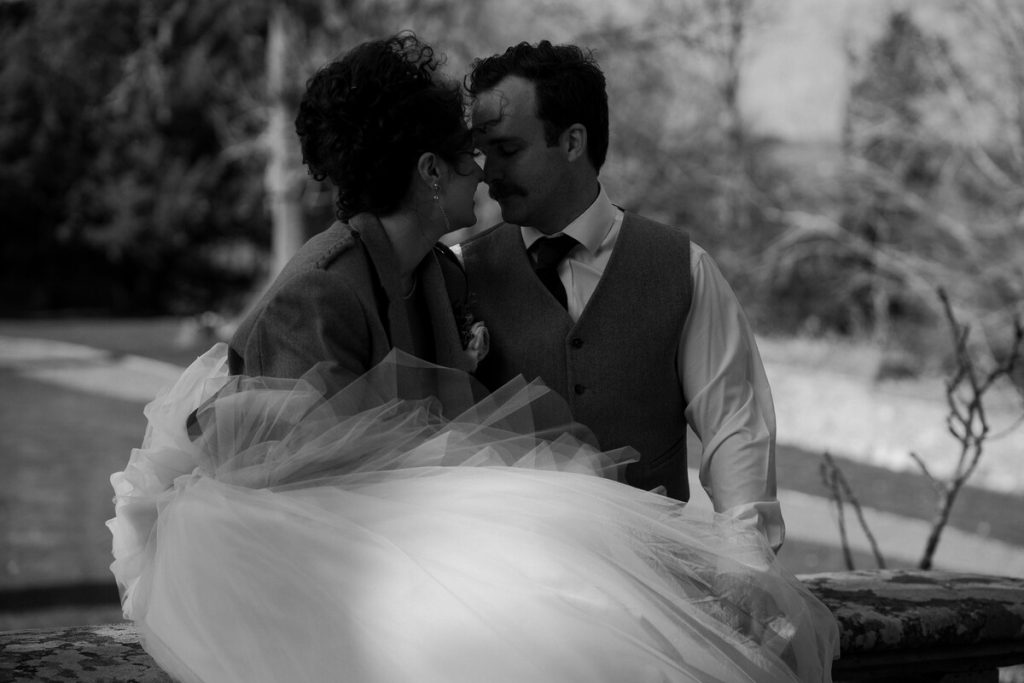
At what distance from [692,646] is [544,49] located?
1.39 metres

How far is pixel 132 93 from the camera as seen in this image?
23188 mm

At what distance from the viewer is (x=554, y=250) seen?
2.86 metres

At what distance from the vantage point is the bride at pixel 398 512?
1.97 metres

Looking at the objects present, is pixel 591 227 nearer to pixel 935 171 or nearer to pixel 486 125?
pixel 486 125

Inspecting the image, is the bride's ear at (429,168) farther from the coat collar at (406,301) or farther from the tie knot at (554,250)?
the tie knot at (554,250)

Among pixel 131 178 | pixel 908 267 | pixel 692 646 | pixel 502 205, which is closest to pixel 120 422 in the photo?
pixel 908 267

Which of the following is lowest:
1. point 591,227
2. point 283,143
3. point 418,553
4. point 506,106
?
point 418,553

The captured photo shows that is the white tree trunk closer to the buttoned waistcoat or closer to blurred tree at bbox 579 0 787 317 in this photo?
blurred tree at bbox 579 0 787 317

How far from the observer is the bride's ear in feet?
7.89

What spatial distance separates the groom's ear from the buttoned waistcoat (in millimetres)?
205

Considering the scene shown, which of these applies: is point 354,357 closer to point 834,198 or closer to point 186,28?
point 834,198

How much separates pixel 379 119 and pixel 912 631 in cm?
162

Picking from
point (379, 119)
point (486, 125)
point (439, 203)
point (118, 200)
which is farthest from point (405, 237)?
point (118, 200)

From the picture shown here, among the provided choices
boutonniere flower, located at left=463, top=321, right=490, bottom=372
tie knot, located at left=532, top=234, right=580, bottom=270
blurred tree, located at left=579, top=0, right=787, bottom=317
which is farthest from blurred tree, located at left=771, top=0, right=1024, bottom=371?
boutonniere flower, located at left=463, top=321, right=490, bottom=372
